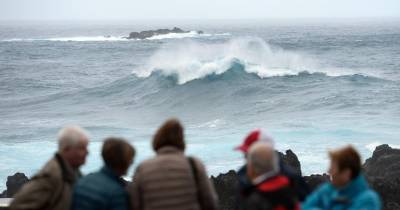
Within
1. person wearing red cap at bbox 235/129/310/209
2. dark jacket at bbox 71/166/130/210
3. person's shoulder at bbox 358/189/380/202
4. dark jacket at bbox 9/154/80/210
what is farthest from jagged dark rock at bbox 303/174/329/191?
dark jacket at bbox 9/154/80/210

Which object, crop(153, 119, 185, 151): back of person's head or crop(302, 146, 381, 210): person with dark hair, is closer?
crop(302, 146, 381, 210): person with dark hair

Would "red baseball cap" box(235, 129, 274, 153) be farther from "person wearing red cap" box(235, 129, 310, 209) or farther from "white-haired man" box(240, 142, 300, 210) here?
"white-haired man" box(240, 142, 300, 210)

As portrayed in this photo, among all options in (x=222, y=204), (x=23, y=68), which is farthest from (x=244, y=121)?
(x=23, y=68)

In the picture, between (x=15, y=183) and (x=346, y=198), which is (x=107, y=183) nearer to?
(x=346, y=198)

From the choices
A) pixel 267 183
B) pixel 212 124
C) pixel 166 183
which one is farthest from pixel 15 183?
pixel 212 124

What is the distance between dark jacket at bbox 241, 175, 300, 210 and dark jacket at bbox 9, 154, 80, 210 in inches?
43.9

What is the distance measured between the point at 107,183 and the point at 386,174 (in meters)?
8.13

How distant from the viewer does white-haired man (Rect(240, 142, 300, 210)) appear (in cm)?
393

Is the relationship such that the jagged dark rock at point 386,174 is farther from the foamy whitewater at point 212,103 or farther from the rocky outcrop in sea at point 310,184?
the foamy whitewater at point 212,103

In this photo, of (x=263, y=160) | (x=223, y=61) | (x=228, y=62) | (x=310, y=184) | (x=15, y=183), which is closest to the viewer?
(x=263, y=160)

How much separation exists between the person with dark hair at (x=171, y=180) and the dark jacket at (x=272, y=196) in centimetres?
43

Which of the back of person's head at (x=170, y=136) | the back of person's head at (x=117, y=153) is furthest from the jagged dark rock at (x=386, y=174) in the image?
the back of person's head at (x=117, y=153)

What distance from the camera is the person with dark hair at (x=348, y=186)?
4023mm

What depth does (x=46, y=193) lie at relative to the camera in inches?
165
